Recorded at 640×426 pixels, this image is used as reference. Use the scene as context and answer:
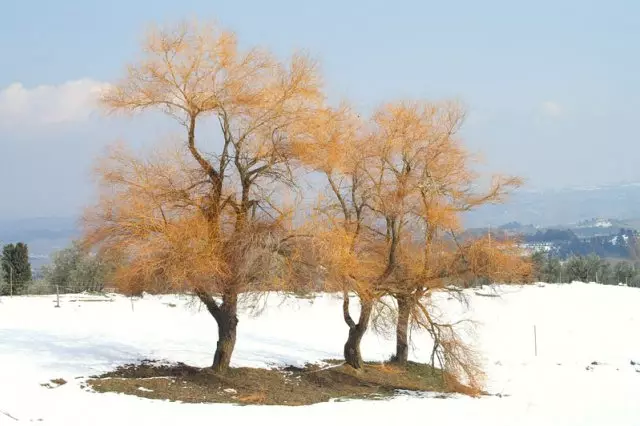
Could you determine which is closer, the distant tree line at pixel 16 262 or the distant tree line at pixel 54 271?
the distant tree line at pixel 54 271

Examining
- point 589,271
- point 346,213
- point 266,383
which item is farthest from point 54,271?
point 589,271

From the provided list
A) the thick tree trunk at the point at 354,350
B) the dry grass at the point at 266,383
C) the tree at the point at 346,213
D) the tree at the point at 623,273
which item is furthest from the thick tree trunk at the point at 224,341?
the tree at the point at 623,273

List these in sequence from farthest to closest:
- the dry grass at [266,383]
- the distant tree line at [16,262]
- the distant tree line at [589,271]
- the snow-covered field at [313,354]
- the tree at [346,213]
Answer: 1. the distant tree line at [589,271]
2. the distant tree line at [16,262]
3. the tree at [346,213]
4. the dry grass at [266,383]
5. the snow-covered field at [313,354]

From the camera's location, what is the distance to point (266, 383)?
20.4 metres

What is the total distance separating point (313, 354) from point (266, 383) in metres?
7.72

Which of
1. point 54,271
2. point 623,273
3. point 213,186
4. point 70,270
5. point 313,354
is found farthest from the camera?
point 623,273

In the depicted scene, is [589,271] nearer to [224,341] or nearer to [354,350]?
[354,350]

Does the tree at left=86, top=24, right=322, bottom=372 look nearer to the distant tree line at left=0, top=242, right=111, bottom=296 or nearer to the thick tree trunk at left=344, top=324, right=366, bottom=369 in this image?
the thick tree trunk at left=344, top=324, right=366, bottom=369

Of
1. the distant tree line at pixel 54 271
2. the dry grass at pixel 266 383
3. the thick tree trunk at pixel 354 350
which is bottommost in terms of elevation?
the dry grass at pixel 266 383

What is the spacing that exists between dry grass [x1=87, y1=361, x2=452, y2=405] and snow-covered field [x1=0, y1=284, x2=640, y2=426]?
963 mm

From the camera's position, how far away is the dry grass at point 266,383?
17.6 m

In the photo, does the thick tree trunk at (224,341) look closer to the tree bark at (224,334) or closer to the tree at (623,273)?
the tree bark at (224,334)

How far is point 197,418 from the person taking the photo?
14.3 meters

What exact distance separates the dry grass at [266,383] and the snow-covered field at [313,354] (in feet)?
3.16
